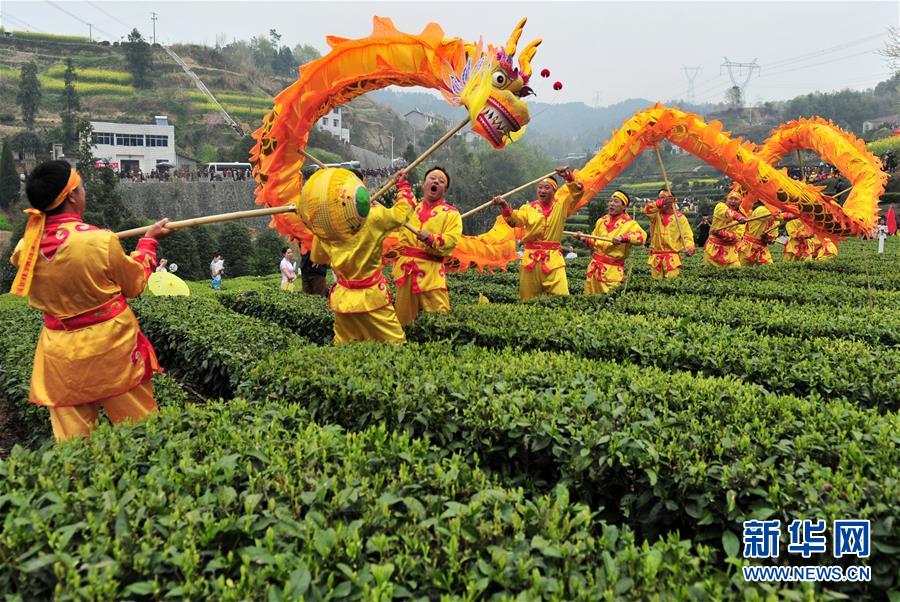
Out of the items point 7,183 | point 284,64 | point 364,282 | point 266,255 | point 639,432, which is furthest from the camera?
point 284,64

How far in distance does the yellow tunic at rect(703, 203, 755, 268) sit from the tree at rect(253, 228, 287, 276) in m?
14.1

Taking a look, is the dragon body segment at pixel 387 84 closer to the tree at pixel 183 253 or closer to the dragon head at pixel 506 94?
the dragon head at pixel 506 94

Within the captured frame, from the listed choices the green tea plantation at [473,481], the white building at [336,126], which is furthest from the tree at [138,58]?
the green tea plantation at [473,481]

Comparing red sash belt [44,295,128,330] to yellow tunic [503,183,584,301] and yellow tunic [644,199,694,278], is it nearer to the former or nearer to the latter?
yellow tunic [503,183,584,301]

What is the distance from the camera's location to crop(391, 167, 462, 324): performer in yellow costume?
584cm

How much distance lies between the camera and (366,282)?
4719mm

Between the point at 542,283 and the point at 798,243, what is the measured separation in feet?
28.5

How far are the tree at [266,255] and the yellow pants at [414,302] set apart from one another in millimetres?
15982

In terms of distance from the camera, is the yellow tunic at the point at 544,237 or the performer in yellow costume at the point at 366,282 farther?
the yellow tunic at the point at 544,237

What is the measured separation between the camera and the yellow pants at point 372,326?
15.7ft

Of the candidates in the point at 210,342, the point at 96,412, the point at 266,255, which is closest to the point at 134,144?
the point at 266,255

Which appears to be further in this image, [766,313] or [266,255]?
[266,255]

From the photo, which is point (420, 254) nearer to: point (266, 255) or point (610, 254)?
point (610, 254)

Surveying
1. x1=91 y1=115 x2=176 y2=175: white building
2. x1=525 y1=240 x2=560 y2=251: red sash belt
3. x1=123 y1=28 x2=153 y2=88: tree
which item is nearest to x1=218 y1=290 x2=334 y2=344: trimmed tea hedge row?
x1=525 y1=240 x2=560 y2=251: red sash belt
